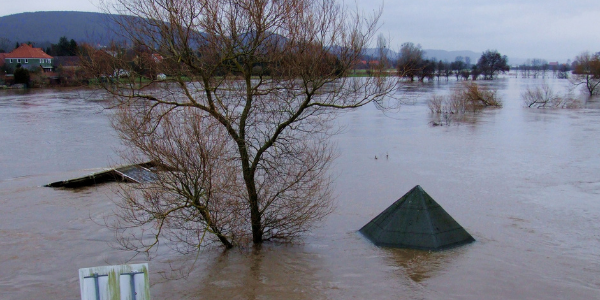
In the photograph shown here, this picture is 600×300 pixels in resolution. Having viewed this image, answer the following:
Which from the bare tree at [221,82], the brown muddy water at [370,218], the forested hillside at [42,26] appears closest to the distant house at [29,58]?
the brown muddy water at [370,218]

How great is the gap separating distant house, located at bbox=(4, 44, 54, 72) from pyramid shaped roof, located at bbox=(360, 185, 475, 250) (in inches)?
2979

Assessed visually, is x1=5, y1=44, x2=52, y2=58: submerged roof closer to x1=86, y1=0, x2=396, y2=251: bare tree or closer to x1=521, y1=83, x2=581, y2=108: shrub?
x1=521, y1=83, x2=581, y2=108: shrub

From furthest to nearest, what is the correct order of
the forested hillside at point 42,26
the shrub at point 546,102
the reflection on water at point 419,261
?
the forested hillside at point 42,26 < the shrub at point 546,102 < the reflection on water at point 419,261

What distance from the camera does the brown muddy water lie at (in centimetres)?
907

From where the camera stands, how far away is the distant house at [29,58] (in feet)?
251

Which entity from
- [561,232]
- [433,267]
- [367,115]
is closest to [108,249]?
[433,267]

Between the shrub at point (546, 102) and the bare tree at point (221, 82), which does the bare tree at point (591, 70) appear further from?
the bare tree at point (221, 82)

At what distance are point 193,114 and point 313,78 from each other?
2213mm

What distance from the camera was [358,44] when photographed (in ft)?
29.6

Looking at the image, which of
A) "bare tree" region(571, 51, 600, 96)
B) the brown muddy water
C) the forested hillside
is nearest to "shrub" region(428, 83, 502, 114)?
the brown muddy water

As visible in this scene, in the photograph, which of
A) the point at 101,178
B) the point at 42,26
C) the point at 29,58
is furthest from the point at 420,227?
the point at 42,26

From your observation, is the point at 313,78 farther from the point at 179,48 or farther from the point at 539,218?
the point at 539,218

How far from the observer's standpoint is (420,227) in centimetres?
1082

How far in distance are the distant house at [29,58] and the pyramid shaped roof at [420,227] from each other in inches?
2979
